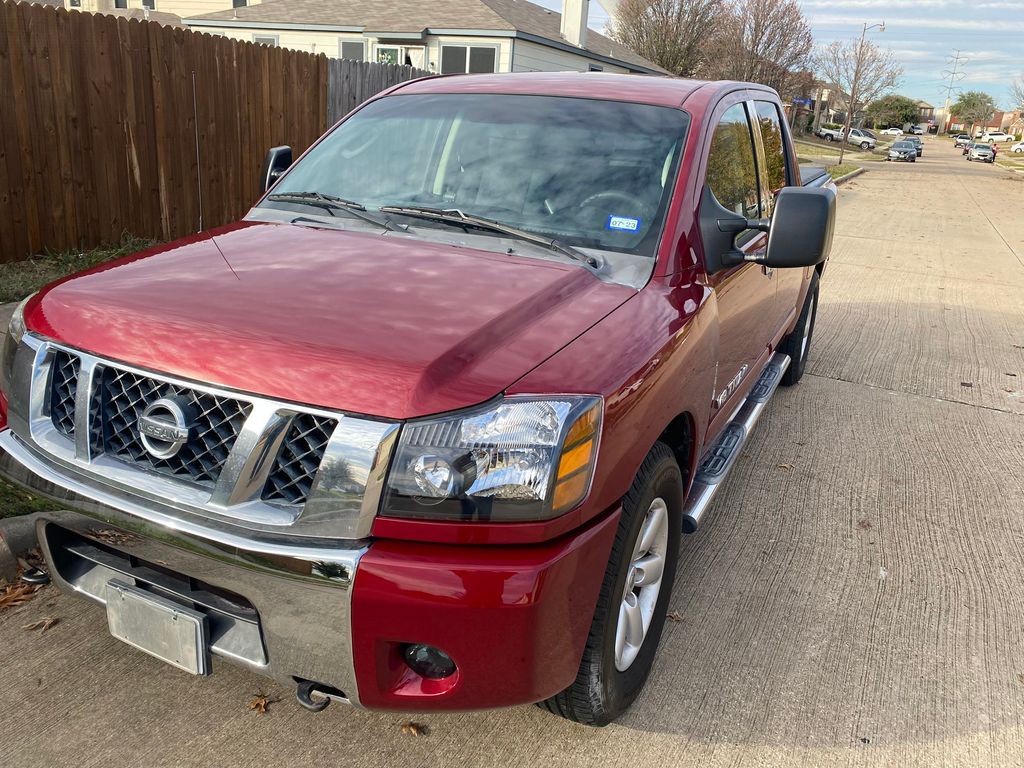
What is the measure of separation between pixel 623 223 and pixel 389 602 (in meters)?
1.64

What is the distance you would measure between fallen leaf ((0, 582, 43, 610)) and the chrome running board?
2.38m

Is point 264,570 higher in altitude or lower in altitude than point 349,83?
lower


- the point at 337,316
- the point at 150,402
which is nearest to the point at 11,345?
the point at 150,402

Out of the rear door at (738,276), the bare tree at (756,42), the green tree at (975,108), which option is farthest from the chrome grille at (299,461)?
the green tree at (975,108)

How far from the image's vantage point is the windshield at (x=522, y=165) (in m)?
3.07

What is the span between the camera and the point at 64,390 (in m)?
2.36

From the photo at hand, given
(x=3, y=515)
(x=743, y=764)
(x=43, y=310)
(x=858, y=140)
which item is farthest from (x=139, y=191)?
(x=858, y=140)

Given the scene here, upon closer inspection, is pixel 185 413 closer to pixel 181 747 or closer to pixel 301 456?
pixel 301 456

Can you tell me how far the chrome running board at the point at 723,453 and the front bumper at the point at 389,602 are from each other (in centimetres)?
107

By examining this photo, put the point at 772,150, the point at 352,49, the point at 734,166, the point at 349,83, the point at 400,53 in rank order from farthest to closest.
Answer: the point at 352,49 < the point at 400,53 < the point at 349,83 < the point at 772,150 < the point at 734,166

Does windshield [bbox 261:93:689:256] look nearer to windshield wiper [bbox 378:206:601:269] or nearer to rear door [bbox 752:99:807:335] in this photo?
windshield wiper [bbox 378:206:601:269]

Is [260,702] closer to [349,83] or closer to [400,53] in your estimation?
[349,83]

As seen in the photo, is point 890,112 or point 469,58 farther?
point 890,112

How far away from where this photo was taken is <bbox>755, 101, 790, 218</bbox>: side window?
4.40 metres
